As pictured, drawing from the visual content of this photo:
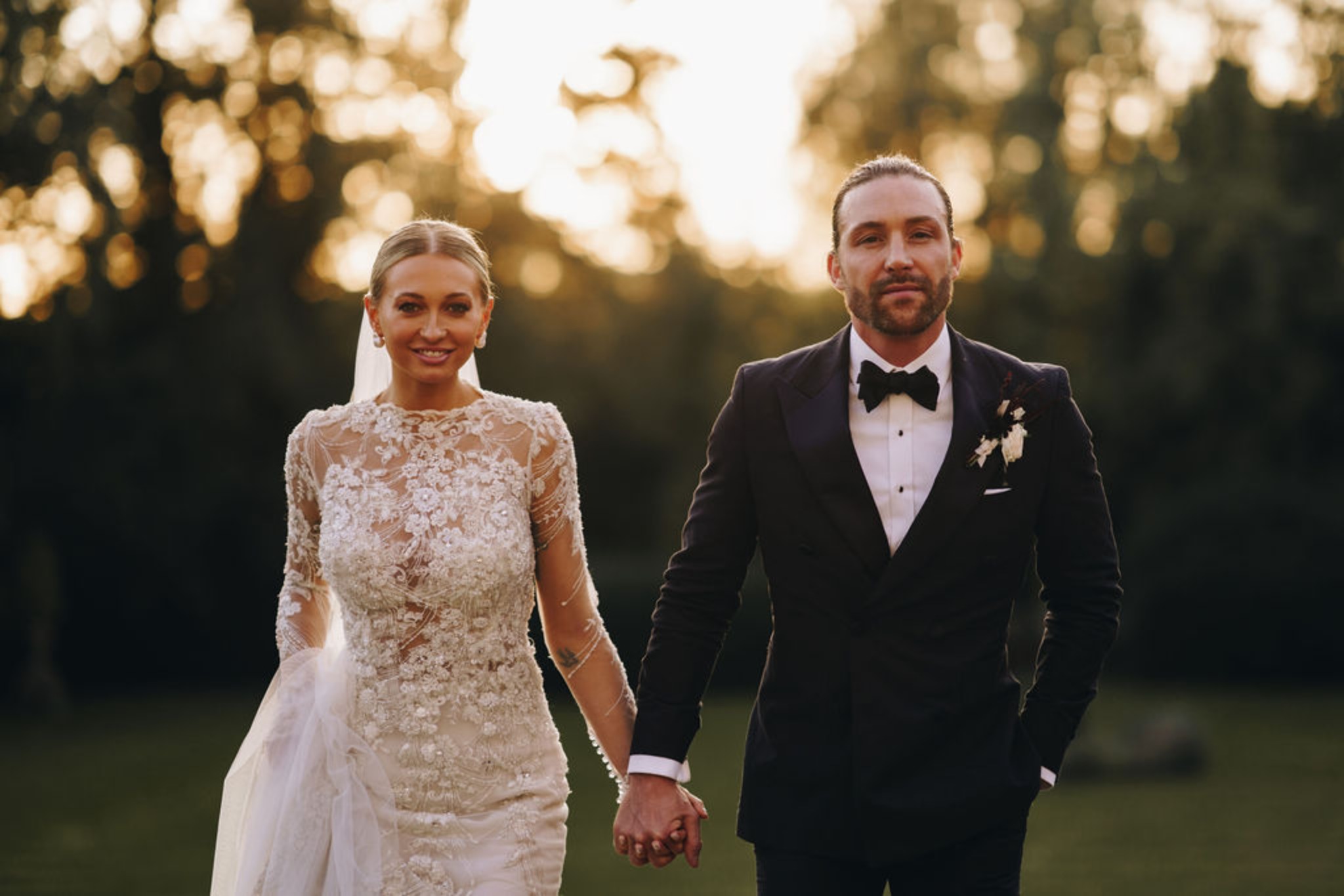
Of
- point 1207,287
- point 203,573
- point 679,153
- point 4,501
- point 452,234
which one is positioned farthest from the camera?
point 679,153

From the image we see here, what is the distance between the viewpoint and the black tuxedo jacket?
13.0 ft

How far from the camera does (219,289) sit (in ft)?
74.1

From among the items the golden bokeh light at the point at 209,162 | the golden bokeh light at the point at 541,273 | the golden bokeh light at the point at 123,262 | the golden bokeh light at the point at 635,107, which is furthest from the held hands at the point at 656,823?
the golden bokeh light at the point at 541,273

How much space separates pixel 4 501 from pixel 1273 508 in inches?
650

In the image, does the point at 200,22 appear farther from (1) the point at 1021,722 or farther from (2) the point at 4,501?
(1) the point at 1021,722

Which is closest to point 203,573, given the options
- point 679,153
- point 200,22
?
point 200,22

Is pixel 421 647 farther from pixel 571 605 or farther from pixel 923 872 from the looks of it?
pixel 923 872

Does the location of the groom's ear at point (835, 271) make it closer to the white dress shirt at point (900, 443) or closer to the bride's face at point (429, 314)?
the white dress shirt at point (900, 443)

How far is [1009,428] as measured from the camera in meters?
4.10

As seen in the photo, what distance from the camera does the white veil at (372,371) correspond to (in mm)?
5094

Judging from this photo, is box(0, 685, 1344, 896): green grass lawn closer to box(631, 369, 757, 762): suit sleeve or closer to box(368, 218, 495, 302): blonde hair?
box(631, 369, 757, 762): suit sleeve

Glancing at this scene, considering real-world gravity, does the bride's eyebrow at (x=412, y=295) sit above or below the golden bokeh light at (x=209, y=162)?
below

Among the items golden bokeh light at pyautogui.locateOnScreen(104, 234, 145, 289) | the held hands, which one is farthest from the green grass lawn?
the held hands

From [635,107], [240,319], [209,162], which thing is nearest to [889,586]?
[240,319]
